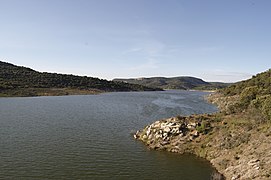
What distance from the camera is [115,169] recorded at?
3491cm

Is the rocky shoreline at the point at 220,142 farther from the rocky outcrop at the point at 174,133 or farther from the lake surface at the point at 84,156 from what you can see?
the lake surface at the point at 84,156

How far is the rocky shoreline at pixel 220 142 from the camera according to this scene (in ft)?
108

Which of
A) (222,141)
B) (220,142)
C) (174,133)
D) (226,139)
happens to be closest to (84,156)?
(174,133)

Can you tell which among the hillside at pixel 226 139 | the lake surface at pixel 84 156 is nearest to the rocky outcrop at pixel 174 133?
the hillside at pixel 226 139

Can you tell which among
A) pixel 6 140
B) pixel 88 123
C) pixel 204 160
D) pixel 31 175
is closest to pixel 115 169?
pixel 31 175

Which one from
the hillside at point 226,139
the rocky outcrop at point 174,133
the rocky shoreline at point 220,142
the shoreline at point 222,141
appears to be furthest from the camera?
the rocky outcrop at point 174,133

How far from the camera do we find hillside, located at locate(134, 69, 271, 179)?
109ft

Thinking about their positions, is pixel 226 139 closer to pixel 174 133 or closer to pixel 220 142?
pixel 220 142

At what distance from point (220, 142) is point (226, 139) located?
3.42 feet

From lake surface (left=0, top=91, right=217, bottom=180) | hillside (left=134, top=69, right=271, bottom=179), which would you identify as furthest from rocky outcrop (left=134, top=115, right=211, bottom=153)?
lake surface (left=0, top=91, right=217, bottom=180)

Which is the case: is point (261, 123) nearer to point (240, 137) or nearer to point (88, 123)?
point (240, 137)

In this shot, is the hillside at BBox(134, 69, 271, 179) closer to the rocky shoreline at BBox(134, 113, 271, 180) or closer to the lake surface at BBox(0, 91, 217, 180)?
the rocky shoreline at BBox(134, 113, 271, 180)

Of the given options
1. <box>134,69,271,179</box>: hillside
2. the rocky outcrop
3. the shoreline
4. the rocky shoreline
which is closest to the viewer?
the rocky shoreline

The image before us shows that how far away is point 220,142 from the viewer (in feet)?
136
